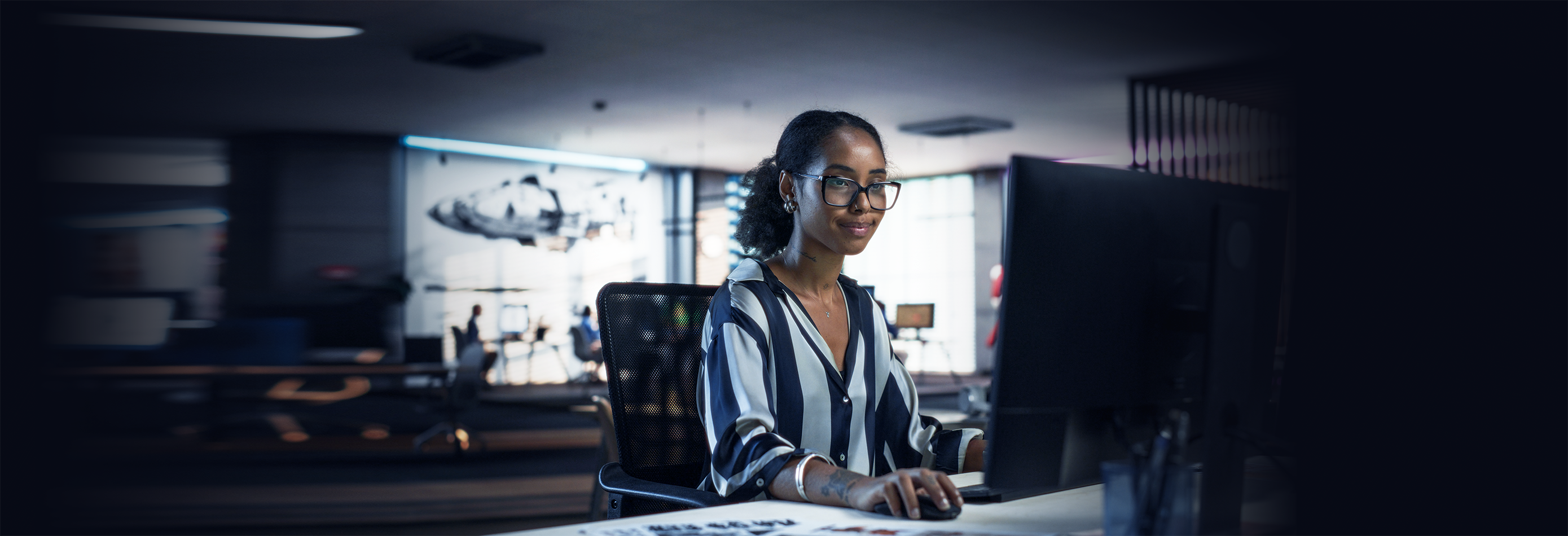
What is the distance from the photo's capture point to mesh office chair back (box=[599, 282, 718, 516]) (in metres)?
1.73

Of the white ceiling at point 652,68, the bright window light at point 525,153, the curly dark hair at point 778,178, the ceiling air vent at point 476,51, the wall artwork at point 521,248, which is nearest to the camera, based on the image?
the curly dark hair at point 778,178

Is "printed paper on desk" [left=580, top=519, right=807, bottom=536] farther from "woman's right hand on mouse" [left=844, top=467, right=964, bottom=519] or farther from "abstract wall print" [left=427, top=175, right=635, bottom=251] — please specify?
"abstract wall print" [left=427, top=175, right=635, bottom=251]

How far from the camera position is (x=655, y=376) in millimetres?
1764

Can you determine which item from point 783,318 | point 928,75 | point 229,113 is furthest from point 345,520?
point 229,113

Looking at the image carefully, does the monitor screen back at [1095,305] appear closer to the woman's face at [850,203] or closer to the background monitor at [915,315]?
the woman's face at [850,203]

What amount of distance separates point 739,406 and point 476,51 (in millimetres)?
6386

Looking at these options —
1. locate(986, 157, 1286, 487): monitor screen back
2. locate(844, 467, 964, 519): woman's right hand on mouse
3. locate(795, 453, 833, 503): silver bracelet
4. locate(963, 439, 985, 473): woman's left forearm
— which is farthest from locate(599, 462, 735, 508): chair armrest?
locate(986, 157, 1286, 487): monitor screen back

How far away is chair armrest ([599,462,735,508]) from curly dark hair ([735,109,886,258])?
43 centimetres

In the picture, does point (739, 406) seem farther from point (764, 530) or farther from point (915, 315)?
point (915, 315)

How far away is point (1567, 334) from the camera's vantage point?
1.12 meters

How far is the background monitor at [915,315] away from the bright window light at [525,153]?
13.5ft

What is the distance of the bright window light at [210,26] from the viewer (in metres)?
6.65

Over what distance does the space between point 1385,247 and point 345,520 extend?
431cm

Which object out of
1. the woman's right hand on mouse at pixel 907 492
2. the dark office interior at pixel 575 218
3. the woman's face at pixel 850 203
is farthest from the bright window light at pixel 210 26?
the woman's right hand on mouse at pixel 907 492
